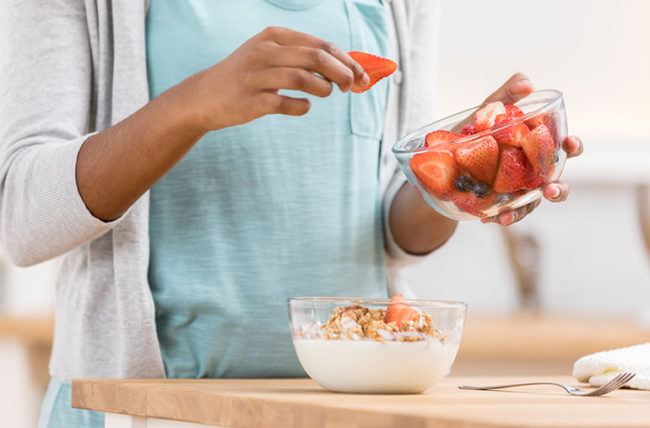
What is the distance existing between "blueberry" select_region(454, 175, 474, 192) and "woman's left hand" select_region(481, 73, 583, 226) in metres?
0.07

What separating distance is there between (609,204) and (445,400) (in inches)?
71.3

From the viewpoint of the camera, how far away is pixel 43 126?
0.90 m

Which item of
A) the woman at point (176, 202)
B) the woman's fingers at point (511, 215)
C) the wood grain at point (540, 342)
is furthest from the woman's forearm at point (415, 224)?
the wood grain at point (540, 342)

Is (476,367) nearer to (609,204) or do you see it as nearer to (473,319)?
(473,319)

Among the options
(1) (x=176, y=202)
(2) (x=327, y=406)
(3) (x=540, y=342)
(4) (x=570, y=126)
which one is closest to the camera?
(2) (x=327, y=406)

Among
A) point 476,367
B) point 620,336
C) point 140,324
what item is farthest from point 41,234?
point 620,336

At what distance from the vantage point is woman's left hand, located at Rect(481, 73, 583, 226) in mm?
817

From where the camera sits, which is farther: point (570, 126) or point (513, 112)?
point (570, 126)

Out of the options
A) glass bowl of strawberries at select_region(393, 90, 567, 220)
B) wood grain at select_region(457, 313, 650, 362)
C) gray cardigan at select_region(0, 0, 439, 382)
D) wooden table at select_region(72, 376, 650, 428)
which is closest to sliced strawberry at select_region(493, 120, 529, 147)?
glass bowl of strawberries at select_region(393, 90, 567, 220)

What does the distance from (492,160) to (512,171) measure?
0.08ft

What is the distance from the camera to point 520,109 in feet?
2.82

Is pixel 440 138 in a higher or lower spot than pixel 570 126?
lower

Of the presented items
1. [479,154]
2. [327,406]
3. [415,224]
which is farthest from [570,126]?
[327,406]

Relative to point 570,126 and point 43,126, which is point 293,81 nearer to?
point 43,126
